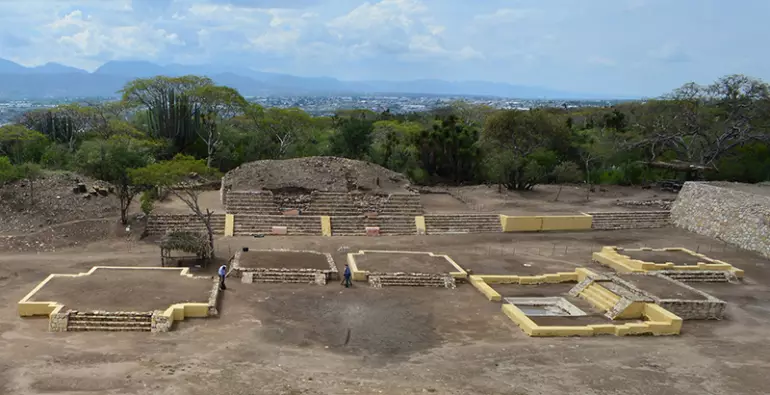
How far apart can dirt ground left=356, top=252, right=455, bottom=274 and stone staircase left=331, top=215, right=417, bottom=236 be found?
14.9 ft

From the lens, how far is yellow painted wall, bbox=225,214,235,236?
24.6 m

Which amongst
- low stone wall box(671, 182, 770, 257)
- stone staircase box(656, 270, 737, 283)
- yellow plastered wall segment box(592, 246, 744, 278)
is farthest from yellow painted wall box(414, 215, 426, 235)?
low stone wall box(671, 182, 770, 257)

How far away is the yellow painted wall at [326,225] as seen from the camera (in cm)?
2552

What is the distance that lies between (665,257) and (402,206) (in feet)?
40.7

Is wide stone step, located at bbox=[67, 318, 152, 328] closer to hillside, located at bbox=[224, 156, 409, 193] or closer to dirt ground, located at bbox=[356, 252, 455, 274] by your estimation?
dirt ground, located at bbox=[356, 252, 455, 274]

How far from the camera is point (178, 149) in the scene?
133 ft

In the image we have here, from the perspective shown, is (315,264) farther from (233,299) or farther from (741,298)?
(741,298)

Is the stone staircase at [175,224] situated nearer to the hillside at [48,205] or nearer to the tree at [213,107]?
the hillside at [48,205]

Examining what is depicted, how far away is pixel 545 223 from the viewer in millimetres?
28203

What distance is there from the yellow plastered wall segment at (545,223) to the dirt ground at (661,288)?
833cm

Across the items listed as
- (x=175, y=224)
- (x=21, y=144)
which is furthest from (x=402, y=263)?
(x=21, y=144)

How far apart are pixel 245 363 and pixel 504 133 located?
31903 millimetres

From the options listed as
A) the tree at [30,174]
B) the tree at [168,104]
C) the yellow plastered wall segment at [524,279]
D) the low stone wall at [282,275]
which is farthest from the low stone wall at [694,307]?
the tree at [168,104]

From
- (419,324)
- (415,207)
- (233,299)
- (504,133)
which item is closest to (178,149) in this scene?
(415,207)
